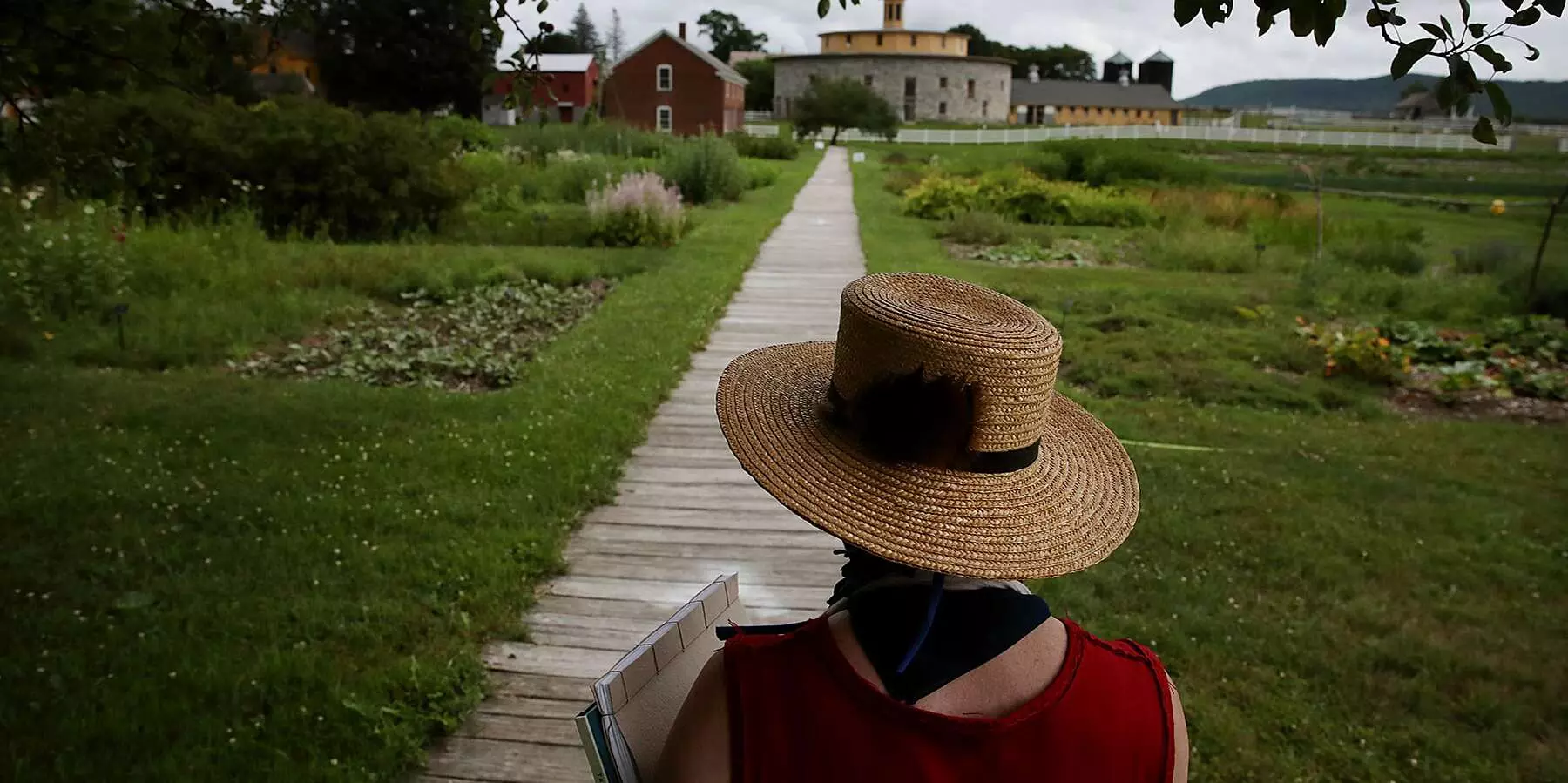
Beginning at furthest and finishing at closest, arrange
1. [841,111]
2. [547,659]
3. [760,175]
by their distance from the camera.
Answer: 1. [841,111]
2. [760,175]
3. [547,659]

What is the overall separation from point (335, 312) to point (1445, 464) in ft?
28.7

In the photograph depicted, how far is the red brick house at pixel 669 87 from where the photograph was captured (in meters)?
55.3

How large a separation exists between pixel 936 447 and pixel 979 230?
16.1 metres

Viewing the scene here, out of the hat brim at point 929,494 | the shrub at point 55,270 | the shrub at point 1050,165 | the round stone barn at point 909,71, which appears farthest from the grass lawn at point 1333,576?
the round stone barn at point 909,71

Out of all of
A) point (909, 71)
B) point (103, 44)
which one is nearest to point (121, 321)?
point (103, 44)

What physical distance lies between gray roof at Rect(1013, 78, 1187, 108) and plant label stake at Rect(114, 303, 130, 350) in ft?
320

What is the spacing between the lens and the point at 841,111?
180 ft

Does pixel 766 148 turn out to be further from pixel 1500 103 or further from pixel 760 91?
pixel 760 91

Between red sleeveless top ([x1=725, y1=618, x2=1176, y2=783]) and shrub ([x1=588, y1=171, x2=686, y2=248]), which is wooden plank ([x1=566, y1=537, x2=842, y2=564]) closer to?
red sleeveless top ([x1=725, y1=618, x2=1176, y2=783])

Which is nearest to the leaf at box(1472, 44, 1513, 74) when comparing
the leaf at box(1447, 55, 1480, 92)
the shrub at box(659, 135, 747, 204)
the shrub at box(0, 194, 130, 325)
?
the leaf at box(1447, 55, 1480, 92)

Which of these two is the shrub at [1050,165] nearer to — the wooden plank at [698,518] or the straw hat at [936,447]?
the wooden plank at [698,518]

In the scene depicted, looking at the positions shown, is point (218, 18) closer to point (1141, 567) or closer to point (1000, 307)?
point (1000, 307)

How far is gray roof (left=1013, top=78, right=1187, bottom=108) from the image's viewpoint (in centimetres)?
9756

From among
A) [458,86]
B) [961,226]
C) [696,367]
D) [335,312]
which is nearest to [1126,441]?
[696,367]
